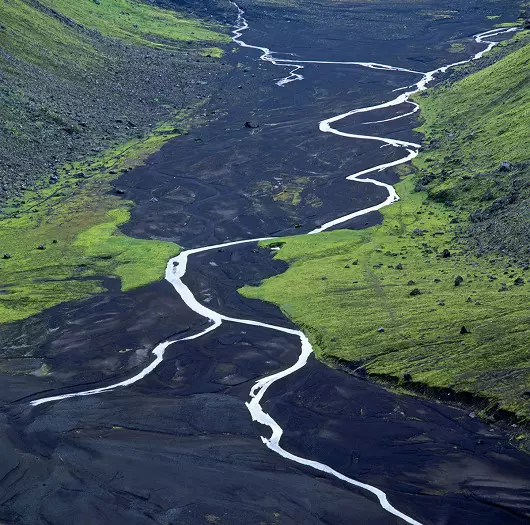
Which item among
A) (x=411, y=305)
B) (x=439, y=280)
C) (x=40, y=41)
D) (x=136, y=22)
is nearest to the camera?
(x=411, y=305)

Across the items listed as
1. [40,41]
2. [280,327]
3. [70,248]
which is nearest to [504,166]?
[280,327]

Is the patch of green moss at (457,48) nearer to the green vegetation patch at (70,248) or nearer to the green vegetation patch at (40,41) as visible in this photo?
the green vegetation patch at (40,41)

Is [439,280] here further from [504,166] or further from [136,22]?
[136,22]

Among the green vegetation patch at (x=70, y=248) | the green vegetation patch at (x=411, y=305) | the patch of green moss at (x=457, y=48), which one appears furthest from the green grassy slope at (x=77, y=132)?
the patch of green moss at (x=457, y=48)

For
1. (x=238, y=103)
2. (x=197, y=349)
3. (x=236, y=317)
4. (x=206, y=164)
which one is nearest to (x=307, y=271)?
(x=236, y=317)

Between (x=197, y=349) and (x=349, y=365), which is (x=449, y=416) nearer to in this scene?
(x=349, y=365)

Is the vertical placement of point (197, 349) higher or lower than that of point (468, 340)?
lower
